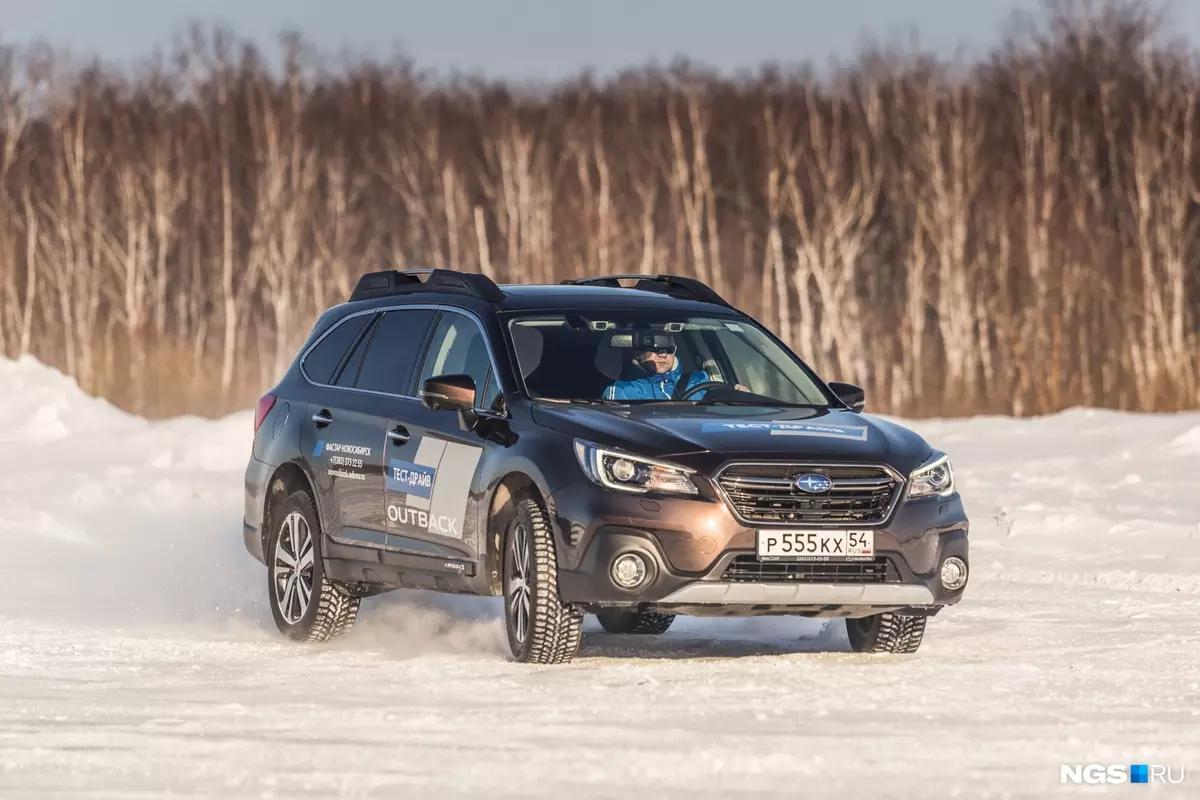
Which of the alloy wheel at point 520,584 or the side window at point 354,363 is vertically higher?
the side window at point 354,363

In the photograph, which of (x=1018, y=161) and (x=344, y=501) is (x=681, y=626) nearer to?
(x=344, y=501)

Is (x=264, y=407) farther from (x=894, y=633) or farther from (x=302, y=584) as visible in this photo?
(x=894, y=633)

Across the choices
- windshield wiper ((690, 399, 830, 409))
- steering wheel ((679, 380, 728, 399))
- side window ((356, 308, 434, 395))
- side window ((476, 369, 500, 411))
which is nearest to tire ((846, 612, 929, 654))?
windshield wiper ((690, 399, 830, 409))

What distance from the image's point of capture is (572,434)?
30.9 ft

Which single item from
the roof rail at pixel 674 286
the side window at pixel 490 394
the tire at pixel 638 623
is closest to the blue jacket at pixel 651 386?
the side window at pixel 490 394

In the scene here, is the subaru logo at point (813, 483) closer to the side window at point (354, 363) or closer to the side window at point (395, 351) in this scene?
the side window at point (395, 351)

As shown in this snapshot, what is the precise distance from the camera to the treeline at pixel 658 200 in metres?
50.8

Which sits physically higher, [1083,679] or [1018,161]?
[1083,679]

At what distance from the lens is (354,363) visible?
11.6 m

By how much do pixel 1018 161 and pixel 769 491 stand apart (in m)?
47.7

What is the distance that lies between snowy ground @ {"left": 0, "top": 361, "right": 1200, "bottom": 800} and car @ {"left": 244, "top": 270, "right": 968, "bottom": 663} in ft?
1.12

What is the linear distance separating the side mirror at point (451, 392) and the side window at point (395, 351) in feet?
2.69

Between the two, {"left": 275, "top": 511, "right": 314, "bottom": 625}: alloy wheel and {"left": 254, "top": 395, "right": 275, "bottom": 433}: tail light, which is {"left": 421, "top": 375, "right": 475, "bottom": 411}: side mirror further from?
{"left": 254, "top": 395, "right": 275, "bottom": 433}: tail light

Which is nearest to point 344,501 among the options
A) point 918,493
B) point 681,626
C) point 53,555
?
point 681,626
